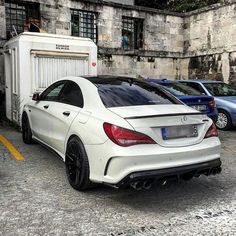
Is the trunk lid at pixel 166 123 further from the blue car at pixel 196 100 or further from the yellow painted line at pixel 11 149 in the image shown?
the blue car at pixel 196 100

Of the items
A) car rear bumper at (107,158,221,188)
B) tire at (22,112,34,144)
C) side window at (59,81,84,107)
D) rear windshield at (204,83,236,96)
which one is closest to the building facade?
rear windshield at (204,83,236,96)

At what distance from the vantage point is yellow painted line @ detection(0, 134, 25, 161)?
5.84 metres

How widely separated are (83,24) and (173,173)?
35.7ft

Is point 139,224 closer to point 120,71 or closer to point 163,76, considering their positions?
point 120,71

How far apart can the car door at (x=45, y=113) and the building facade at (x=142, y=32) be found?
6294mm

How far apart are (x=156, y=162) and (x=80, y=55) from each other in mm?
5240

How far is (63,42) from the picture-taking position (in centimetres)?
801

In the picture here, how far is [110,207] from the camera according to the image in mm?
3799

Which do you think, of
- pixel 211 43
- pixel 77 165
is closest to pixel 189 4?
pixel 211 43

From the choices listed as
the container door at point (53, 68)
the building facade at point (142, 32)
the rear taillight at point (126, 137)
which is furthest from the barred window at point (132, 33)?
the rear taillight at point (126, 137)

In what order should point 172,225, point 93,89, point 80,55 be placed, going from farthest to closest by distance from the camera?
1. point 80,55
2. point 93,89
3. point 172,225

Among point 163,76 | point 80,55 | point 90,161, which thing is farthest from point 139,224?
point 163,76

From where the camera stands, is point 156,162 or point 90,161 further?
point 90,161

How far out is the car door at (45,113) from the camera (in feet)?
17.2
